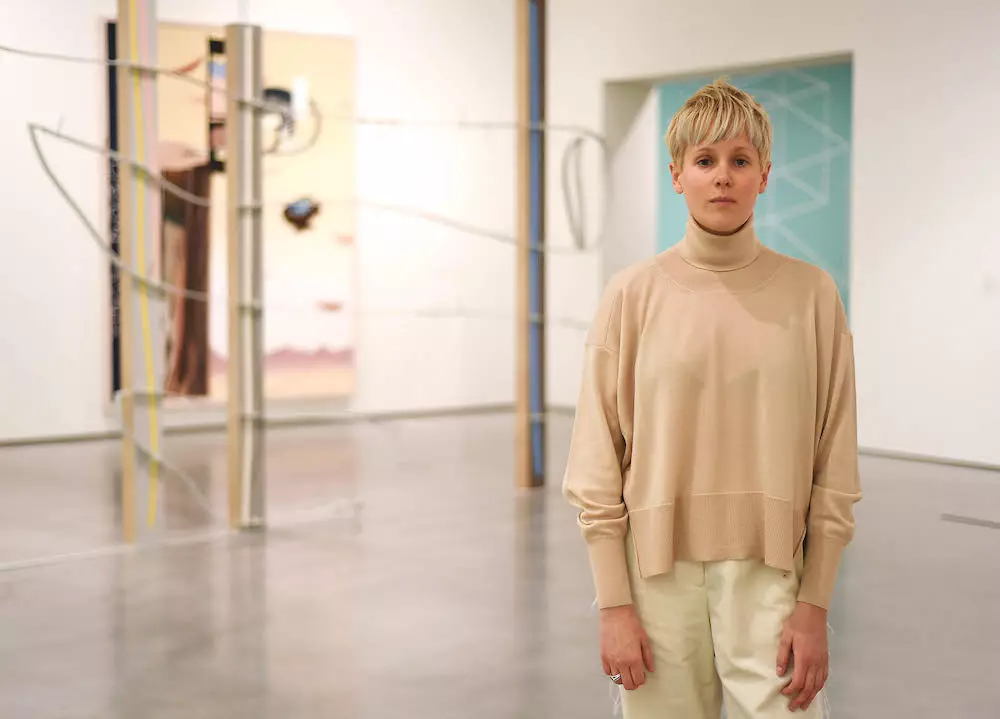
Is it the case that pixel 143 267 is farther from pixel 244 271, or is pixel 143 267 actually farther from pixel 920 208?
pixel 920 208

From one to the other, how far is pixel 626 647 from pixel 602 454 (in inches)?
7.4

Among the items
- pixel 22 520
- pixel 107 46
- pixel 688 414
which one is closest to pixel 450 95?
Result: pixel 107 46

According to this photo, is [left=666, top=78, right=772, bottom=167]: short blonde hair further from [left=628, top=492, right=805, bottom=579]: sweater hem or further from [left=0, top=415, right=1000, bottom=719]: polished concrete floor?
[left=0, top=415, right=1000, bottom=719]: polished concrete floor

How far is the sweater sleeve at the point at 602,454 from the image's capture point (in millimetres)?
1304

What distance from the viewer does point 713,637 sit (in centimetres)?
129

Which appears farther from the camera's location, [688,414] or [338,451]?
[338,451]

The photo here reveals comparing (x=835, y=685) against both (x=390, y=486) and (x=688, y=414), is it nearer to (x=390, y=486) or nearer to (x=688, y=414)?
(x=688, y=414)

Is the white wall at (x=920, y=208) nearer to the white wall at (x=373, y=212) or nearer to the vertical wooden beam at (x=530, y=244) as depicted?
the vertical wooden beam at (x=530, y=244)

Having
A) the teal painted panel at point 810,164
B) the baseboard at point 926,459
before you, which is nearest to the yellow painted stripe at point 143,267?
the baseboard at point 926,459

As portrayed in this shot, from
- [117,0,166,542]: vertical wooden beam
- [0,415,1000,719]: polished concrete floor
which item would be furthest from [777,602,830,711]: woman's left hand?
[117,0,166,542]: vertical wooden beam

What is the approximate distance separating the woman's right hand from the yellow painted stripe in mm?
2917

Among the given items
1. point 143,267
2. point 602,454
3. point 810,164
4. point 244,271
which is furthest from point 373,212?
point 602,454

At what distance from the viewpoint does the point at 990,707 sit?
254 cm

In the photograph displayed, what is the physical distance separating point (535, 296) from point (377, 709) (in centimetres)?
261
